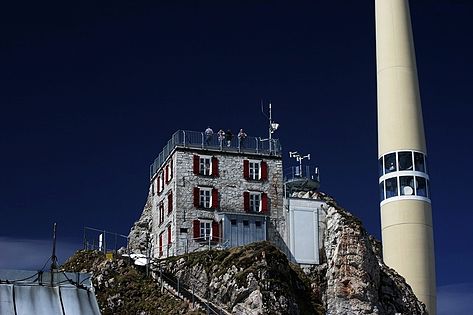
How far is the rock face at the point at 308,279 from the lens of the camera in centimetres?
7162

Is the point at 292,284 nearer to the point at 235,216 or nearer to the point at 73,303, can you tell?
the point at 235,216

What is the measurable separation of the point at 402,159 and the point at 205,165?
25.5 m

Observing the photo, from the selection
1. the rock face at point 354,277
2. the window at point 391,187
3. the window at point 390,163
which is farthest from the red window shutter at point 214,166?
the window at point 390,163

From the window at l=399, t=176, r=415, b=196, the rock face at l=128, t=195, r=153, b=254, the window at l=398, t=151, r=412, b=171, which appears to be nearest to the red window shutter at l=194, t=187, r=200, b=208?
the rock face at l=128, t=195, r=153, b=254

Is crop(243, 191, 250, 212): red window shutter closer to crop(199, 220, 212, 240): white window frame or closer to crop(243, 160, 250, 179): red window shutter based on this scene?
crop(243, 160, 250, 179): red window shutter

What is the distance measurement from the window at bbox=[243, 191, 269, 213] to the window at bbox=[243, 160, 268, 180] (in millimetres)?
1678

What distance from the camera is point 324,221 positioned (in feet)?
283

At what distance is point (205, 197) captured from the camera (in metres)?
83.4

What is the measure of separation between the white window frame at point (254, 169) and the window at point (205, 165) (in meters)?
3.39

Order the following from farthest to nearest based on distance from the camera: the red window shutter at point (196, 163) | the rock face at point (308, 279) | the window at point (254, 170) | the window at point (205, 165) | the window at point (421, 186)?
the window at point (421, 186), the window at point (254, 170), the window at point (205, 165), the red window shutter at point (196, 163), the rock face at point (308, 279)

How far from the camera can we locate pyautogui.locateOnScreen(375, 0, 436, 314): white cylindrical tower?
94500 mm

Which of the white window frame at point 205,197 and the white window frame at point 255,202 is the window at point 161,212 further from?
the white window frame at point 255,202

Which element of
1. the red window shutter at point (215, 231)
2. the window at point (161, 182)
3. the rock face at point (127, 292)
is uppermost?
the window at point (161, 182)

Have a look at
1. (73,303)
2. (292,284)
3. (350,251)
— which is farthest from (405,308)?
(73,303)
